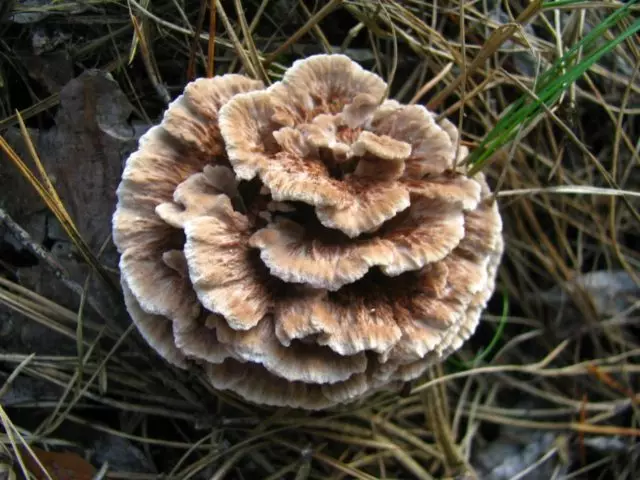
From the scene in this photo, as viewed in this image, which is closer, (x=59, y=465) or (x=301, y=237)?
(x=301, y=237)

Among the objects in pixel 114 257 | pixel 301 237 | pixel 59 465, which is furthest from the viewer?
pixel 114 257

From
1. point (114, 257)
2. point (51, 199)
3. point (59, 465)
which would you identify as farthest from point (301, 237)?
point (59, 465)

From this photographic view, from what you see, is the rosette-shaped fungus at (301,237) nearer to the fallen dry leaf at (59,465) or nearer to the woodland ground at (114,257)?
the woodland ground at (114,257)

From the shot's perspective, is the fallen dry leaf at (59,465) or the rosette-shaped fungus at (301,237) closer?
the rosette-shaped fungus at (301,237)

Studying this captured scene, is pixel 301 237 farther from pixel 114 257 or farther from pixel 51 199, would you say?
pixel 51 199

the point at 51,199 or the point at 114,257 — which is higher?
the point at 51,199

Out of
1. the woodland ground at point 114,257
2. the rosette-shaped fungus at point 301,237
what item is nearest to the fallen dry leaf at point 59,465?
the woodland ground at point 114,257

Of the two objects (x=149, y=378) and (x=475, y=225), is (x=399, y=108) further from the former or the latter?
(x=149, y=378)

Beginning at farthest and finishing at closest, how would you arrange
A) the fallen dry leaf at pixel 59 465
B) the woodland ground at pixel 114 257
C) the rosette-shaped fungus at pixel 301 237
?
1. the woodland ground at pixel 114 257
2. the fallen dry leaf at pixel 59 465
3. the rosette-shaped fungus at pixel 301 237

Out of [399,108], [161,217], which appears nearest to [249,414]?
[161,217]

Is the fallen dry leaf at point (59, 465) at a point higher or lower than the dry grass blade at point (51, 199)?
lower
